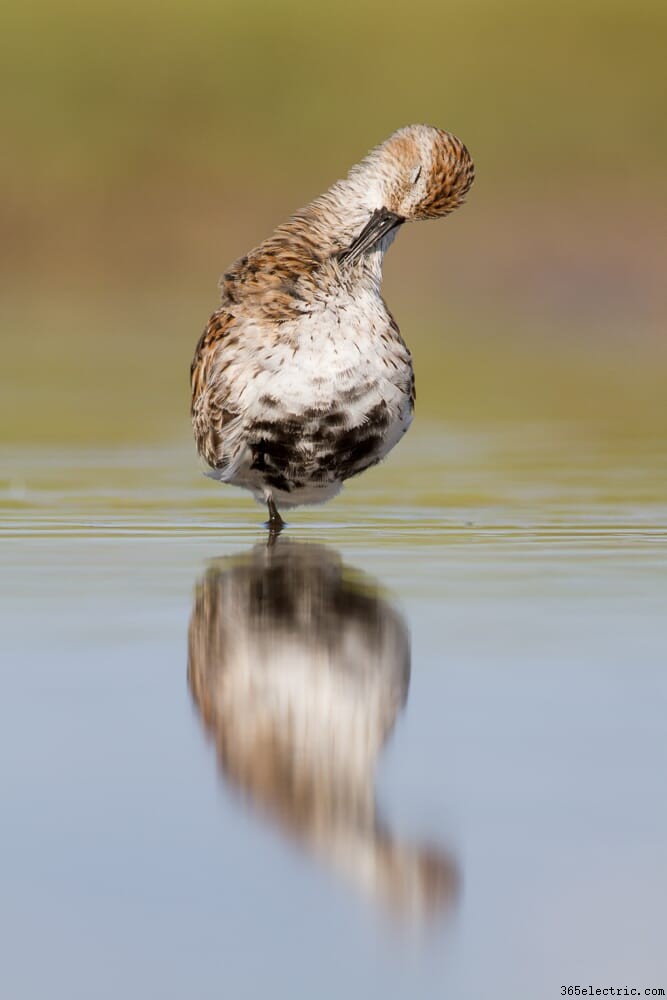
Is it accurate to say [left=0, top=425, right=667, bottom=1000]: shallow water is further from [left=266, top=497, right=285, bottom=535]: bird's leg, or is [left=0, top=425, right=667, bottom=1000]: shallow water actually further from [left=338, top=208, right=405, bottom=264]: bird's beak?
[left=338, top=208, right=405, bottom=264]: bird's beak

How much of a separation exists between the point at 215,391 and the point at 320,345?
1.83 ft

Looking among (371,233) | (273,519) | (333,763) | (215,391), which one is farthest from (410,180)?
(333,763)

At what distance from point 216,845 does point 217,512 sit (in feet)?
18.8

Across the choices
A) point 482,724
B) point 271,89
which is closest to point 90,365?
point 482,724

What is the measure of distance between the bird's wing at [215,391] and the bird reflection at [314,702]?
103cm

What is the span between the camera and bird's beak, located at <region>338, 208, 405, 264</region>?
9.16m

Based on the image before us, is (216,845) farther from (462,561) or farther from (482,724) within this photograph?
(462,561)

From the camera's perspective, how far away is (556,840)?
4469 millimetres

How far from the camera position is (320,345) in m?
8.68

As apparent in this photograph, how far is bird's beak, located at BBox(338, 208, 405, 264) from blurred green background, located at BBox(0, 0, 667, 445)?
7974 millimetres

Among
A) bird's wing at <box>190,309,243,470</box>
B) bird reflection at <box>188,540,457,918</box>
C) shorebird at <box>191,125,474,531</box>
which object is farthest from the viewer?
bird's wing at <box>190,309,243,470</box>

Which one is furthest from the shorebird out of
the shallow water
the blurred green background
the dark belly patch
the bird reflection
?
the blurred green background

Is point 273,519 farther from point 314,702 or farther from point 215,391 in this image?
point 314,702

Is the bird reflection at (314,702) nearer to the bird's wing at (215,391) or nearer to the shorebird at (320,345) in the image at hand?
the shorebird at (320,345)
